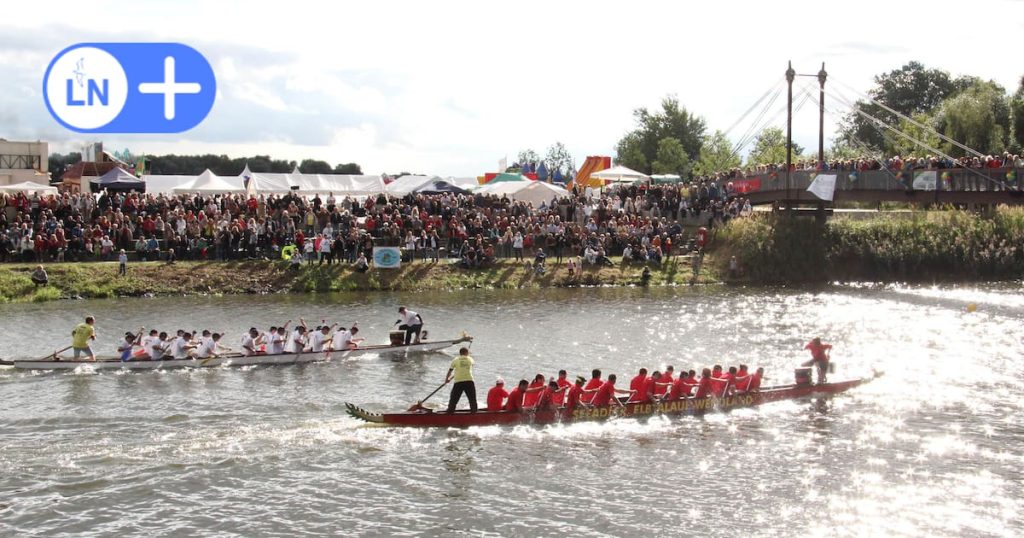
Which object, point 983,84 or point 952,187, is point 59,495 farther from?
point 983,84

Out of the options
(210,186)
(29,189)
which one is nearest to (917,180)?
(210,186)

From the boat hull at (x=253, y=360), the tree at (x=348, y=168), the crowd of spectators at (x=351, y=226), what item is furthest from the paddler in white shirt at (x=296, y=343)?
the tree at (x=348, y=168)

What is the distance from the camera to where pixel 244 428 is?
22234 millimetres

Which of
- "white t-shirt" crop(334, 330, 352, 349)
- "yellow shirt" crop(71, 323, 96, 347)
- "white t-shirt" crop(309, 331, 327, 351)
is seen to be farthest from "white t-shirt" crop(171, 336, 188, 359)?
"white t-shirt" crop(334, 330, 352, 349)

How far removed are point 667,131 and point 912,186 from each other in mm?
59491

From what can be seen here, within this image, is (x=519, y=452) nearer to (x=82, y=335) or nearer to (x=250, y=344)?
(x=250, y=344)

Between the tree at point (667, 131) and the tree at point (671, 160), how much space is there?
776 cm

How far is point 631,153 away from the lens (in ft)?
344

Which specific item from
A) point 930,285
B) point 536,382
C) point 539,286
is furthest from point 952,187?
point 536,382

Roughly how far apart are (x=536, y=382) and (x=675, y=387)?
3.67 metres

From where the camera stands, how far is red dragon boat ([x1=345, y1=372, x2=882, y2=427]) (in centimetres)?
2266

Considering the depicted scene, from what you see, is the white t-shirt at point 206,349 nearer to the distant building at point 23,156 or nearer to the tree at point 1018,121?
the distant building at point 23,156

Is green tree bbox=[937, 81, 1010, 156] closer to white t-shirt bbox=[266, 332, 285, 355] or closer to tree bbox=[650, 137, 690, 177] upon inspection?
tree bbox=[650, 137, 690, 177]

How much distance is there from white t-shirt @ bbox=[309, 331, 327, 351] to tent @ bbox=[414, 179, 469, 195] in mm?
24296
